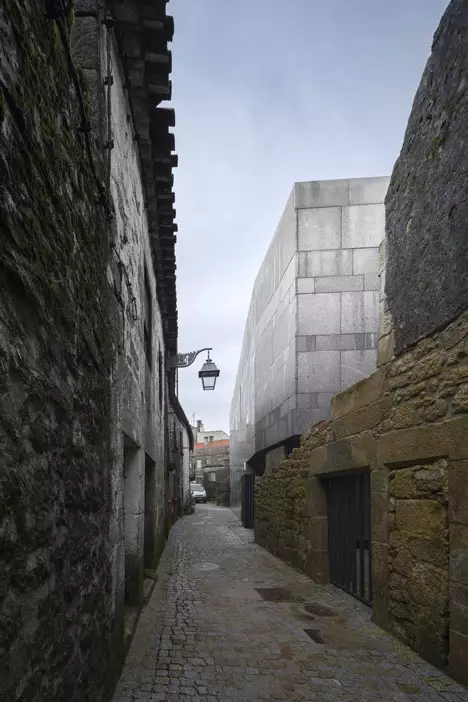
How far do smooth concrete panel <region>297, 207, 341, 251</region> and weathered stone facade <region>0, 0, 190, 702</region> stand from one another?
5142 mm

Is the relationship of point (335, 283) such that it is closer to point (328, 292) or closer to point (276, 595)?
point (328, 292)

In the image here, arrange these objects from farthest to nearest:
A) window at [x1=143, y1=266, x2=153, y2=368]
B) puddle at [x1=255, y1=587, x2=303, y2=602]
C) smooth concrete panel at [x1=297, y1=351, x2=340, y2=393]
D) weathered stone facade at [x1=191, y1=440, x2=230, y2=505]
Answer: weathered stone facade at [x1=191, y1=440, x2=230, y2=505]
smooth concrete panel at [x1=297, y1=351, x2=340, y2=393]
window at [x1=143, y1=266, x2=153, y2=368]
puddle at [x1=255, y1=587, x2=303, y2=602]

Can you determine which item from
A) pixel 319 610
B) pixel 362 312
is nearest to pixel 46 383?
pixel 319 610

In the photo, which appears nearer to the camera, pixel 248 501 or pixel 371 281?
pixel 371 281

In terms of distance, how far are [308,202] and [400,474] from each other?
6.38 meters

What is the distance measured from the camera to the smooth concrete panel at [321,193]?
9.81 m

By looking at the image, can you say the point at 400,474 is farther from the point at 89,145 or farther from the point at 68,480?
the point at 89,145

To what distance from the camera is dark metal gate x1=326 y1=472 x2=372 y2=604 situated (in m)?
5.96

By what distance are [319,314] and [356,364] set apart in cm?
111

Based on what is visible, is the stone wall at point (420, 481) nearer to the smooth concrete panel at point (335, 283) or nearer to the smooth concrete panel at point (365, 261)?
the smooth concrete panel at point (335, 283)

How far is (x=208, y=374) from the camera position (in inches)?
461

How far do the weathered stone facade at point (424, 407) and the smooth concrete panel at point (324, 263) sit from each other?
424cm

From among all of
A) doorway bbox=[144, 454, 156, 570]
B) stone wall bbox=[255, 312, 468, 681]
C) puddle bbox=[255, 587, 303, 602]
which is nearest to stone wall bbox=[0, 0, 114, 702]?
stone wall bbox=[255, 312, 468, 681]

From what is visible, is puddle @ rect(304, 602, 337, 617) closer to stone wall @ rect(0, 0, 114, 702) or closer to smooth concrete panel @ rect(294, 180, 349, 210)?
stone wall @ rect(0, 0, 114, 702)
